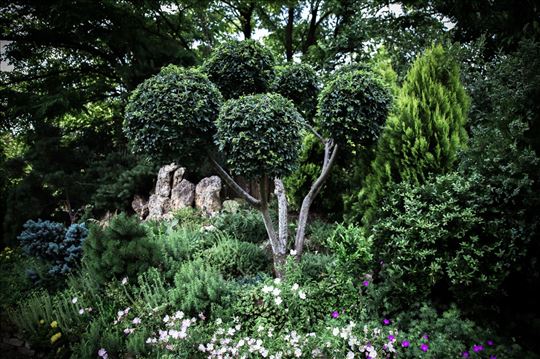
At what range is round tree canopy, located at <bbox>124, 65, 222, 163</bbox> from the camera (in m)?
3.66

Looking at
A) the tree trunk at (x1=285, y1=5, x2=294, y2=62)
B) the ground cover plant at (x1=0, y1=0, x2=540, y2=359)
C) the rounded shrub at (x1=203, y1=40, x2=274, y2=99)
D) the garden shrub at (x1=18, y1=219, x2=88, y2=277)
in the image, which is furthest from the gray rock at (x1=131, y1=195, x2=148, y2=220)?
the tree trunk at (x1=285, y1=5, x2=294, y2=62)

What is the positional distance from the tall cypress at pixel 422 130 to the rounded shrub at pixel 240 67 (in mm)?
1877

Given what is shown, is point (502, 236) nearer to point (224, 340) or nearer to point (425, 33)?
point (224, 340)

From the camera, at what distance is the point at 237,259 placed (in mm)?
4676

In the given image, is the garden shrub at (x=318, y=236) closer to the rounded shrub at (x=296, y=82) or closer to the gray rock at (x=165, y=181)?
the rounded shrub at (x=296, y=82)

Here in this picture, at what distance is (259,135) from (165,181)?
17.3 feet

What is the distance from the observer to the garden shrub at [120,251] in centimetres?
400

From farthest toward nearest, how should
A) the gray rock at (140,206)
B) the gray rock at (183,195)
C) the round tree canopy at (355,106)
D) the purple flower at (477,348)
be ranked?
the gray rock at (140,206)
the gray rock at (183,195)
the round tree canopy at (355,106)
the purple flower at (477,348)

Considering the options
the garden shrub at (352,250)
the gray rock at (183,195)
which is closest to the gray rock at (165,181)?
the gray rock at (183,195)

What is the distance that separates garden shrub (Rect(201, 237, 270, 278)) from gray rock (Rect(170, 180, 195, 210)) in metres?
3.11

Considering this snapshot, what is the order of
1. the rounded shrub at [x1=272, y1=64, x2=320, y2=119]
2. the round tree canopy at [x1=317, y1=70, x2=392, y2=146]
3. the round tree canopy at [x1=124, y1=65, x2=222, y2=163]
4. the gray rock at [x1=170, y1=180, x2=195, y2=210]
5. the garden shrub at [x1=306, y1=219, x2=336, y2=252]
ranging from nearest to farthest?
the round tree canopy at [x1=124, y1=65, x2=222, y2=163], the round tree canopy at [x1=317, y1=70, x2=392, y2=146], the rounded shrub at [x1=272, y1=64, x2=320, y2=119], the garden shrub at [x1=306, y1=219, x2=336, y2=252], the gray rock at [x1=170, y1=180, x2=195, y2=210]

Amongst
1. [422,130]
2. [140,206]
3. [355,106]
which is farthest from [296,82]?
[140,206]

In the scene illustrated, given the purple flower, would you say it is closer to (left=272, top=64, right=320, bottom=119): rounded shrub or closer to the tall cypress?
the tall cypress

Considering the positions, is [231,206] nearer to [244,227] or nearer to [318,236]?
[244,227]
